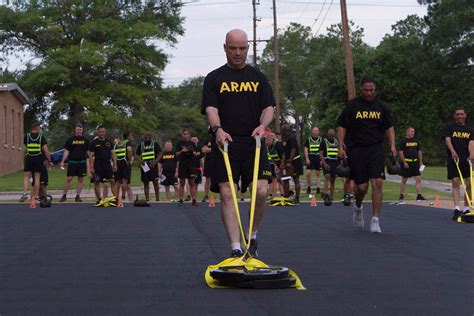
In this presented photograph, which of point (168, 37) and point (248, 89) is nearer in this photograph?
point (248, 89)

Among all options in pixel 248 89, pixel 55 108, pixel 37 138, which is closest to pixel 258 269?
pixel 248 89

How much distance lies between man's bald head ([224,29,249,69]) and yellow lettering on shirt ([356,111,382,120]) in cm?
407

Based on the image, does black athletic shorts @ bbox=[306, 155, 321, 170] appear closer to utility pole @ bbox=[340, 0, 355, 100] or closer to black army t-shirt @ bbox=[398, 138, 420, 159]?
black army t-shirt @ bbox=[398, 138, 420, 159]

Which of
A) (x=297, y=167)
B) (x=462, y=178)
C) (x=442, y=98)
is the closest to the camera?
(x=462, y=178)

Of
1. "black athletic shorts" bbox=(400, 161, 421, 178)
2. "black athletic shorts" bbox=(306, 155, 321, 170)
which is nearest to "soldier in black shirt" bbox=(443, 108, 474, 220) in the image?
"black athletic shorts" bbox=(400, 161, 421, 178)

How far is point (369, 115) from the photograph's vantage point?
36.3ft

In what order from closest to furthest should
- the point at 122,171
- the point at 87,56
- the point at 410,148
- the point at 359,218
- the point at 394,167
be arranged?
the point at 359,218
the point at 394,167
the point at 410,148
the point at 122,171
the point at 87,56

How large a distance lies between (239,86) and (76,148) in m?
13.8

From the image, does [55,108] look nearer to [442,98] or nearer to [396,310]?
[442,98]

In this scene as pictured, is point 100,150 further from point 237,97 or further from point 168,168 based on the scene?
point 237,97

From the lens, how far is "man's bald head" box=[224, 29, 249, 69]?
7238 millimetres

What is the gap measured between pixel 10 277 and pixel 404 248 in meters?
4.38

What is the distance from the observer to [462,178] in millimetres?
13828

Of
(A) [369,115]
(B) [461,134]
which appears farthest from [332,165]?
(A) [369,115]
